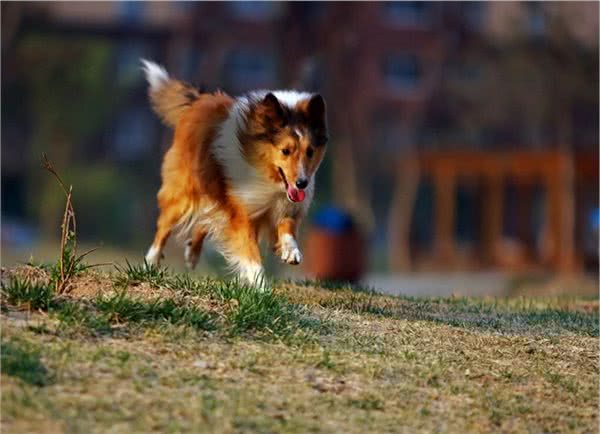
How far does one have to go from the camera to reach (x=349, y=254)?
2177cm

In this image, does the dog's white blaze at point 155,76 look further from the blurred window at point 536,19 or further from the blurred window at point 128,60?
the blurred window at point 128,60

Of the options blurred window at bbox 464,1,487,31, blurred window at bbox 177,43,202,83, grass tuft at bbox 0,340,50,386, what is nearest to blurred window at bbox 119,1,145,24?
blurred window at bbox 177,43,202,83

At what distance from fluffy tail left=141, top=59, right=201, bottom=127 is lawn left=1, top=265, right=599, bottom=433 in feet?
9.12

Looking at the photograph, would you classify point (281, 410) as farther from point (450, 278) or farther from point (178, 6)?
point (178, 6)

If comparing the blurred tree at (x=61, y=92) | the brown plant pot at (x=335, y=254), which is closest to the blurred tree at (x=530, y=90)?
the brown plant pot at (x=335, y=254)

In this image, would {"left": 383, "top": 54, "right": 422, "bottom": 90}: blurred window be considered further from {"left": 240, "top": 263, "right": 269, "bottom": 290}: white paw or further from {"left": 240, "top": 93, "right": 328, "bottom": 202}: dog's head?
{"left": 240, "top": 263, "right": 269, "bottom": 290}: white paw

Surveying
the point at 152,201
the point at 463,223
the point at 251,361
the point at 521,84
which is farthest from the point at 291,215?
the point at 463,223

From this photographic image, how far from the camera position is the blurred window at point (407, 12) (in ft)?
137

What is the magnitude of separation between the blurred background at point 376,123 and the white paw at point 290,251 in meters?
13.0

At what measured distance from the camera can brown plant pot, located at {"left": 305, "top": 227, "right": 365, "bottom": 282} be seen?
21.4 m

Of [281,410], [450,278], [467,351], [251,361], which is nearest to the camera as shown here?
[281,410]

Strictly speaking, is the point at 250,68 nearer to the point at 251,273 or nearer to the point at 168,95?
the point at 168,95

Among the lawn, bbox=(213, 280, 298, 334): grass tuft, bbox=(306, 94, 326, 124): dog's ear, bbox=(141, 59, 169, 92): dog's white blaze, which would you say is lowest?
the lawn

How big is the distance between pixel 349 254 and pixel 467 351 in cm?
1492
